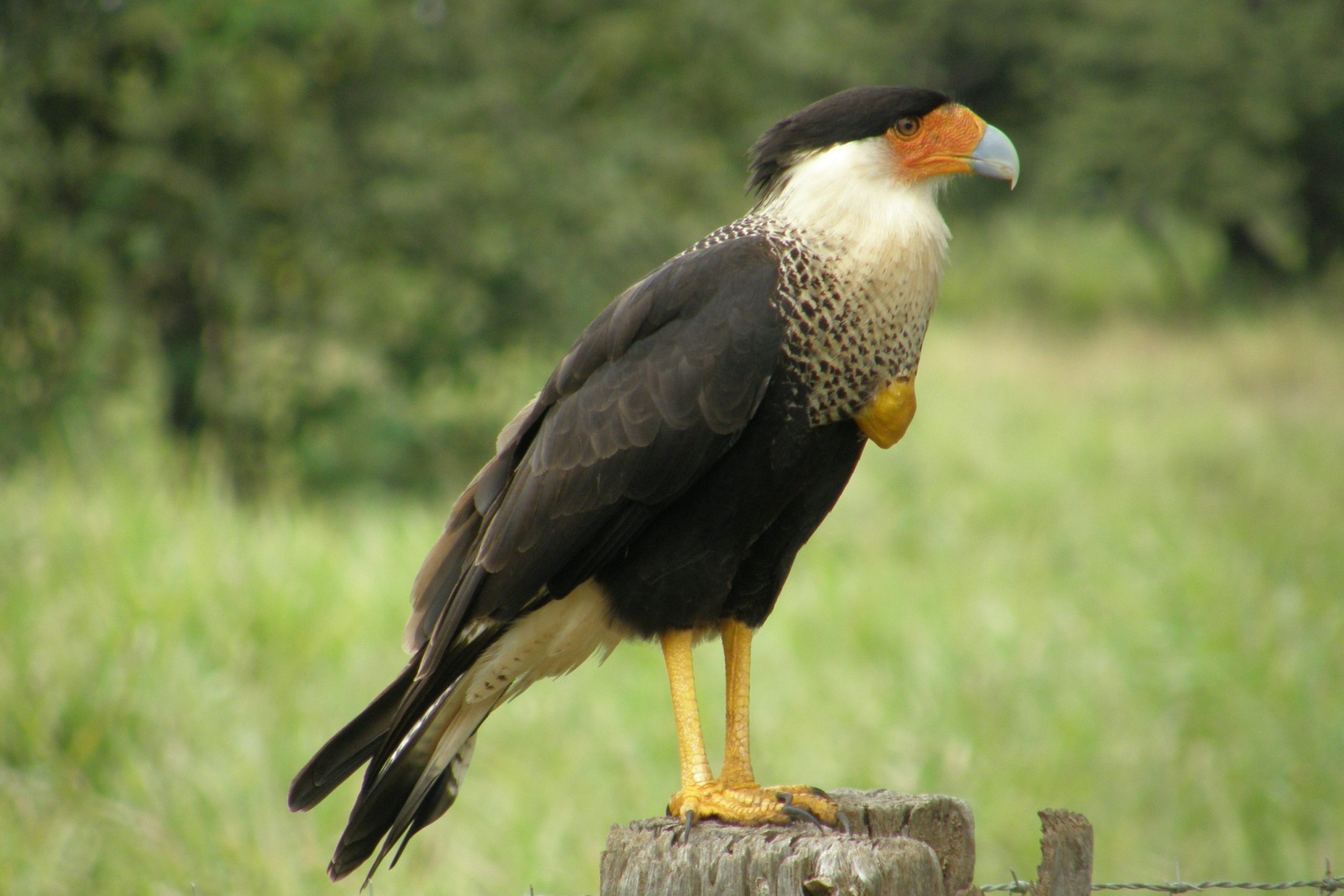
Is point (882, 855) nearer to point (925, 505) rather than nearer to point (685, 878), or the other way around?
point (685, 878)

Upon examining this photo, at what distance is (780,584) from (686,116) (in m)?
8.13

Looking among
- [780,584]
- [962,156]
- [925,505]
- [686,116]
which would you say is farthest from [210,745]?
[686,116]

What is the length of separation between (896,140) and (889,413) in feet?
1.63

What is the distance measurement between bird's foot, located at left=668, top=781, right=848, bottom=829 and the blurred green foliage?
516 cm

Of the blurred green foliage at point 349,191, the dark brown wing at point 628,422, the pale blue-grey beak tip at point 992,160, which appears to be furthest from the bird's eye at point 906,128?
the blurred green foliage at point 349,191

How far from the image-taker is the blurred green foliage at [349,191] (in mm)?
7484

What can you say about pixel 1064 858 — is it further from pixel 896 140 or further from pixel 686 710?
pixel 896 140

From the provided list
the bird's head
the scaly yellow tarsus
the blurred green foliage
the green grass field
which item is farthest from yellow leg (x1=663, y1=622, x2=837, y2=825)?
the blurred green foliage

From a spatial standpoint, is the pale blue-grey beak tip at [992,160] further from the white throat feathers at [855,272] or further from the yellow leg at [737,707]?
the yellow leg at [737,707]

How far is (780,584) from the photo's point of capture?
2.39m

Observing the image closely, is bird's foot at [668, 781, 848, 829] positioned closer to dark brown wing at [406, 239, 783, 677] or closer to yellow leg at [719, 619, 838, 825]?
yellow leg at [719, 619, 838, 825]

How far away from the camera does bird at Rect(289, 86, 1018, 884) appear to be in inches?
82.1

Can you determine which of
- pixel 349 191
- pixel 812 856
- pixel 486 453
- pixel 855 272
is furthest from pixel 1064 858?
pixel 486 453

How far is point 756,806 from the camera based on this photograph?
2074 millimetres
